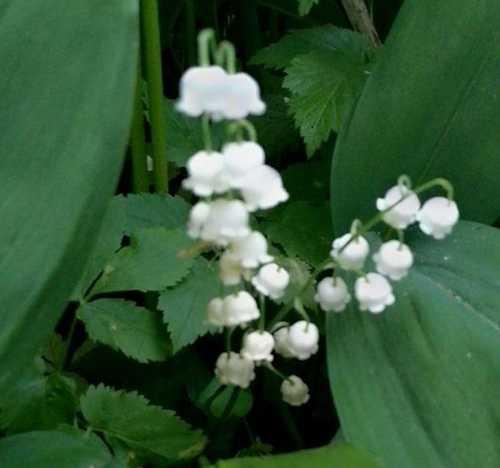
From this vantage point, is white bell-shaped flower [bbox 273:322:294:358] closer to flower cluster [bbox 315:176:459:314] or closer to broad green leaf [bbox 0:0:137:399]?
flower cluster [bbox 315:176:459:314]

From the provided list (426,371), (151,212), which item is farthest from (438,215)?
(151,212)

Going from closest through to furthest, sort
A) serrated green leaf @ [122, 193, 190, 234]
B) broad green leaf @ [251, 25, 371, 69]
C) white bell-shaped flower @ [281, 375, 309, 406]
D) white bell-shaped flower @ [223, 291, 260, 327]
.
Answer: white bell-shaped flower @ [223, 291, 260, 327] → white bell-shaped flower @ [281, 375, 309, 406] → serrated green leaf @ [122, 193, 190, 234] → broad green leaf @ [251, 25, 371, 69]

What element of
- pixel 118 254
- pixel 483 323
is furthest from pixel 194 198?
pixel 483 323

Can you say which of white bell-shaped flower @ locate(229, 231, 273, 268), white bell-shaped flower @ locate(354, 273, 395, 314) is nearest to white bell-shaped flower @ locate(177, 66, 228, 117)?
white bell-shaped flower @ locate(229, 231, 273, 268)

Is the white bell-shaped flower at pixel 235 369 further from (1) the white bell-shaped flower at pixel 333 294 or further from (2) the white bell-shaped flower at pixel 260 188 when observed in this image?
(2) the white bell-shaped flower at pixel 260 188

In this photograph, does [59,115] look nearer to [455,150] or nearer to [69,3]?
[69,3]

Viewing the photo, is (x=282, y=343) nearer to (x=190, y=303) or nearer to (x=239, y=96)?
(x=190, y=303)

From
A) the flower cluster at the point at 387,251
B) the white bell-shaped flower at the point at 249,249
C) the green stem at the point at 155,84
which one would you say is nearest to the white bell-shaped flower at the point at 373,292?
the flower cluster at the point at 387,251
